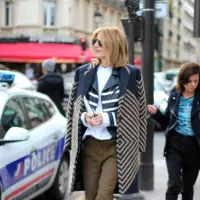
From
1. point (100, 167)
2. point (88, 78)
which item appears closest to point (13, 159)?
point (100, 167)

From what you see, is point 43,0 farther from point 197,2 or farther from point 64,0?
point 197,2

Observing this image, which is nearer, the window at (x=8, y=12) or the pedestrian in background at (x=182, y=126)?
the pedestrian in background at (x=182, y=126)

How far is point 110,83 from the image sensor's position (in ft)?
13.3

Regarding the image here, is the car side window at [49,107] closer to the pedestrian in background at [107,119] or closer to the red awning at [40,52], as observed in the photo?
the pedestrian in background at [107,119]

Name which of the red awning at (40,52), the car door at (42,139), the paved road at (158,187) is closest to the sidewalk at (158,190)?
the paved road at (158,187)

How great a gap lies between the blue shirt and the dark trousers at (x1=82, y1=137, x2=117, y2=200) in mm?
1197

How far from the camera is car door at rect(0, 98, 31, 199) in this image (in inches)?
202

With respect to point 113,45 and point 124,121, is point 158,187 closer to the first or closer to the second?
point 124,121

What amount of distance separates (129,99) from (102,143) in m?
0.36

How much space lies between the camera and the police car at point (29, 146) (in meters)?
5.20

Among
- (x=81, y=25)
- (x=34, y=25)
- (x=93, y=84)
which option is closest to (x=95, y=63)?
(x=93, y=84)

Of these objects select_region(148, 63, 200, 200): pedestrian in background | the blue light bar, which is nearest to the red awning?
the blue light bar

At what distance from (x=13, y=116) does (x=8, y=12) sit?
3351cm

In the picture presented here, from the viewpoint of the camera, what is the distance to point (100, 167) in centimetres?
410
